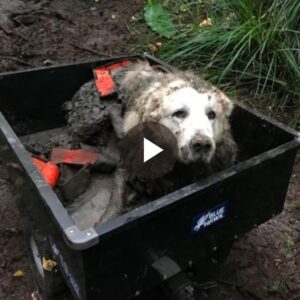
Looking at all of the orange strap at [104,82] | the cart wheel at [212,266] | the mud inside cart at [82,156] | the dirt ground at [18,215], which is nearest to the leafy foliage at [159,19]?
the dirt ground at [18,215]

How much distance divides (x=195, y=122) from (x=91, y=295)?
2.98 feet

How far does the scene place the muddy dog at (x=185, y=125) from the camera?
2.09 m

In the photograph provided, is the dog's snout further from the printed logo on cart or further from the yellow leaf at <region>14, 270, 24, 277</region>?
the yellow leaf at <region>14, 270, 24, 277</region>

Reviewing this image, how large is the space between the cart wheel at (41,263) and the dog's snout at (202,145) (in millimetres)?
751

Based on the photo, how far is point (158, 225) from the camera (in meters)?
1.70

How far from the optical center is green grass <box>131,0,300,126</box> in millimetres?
3684

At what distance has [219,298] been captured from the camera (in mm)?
2400

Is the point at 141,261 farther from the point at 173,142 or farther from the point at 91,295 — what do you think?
the point at 173,142

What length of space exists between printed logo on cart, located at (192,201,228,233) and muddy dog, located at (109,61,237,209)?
257 mm

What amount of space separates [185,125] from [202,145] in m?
0.20

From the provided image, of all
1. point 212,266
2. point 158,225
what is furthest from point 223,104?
point 158,225

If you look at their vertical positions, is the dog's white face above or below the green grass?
above

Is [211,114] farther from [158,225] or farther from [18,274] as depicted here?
[18,274]

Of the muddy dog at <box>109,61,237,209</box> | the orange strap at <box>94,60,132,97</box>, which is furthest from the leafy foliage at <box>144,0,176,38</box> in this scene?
the muddy dog at <box>109,61,237,209</box>
